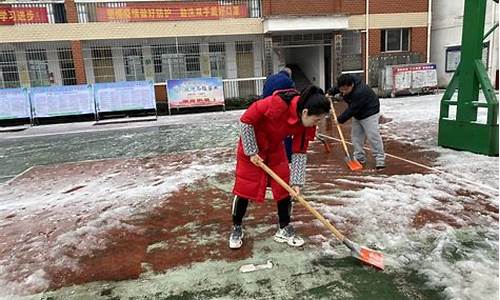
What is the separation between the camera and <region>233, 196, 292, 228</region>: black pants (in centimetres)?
342

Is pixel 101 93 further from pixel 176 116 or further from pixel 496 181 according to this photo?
pixel 496 181

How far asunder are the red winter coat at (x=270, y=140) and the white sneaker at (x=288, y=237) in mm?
366

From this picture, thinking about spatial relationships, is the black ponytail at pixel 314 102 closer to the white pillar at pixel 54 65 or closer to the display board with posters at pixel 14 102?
the display board with posters at pixel 14 102

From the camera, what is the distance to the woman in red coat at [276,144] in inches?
115

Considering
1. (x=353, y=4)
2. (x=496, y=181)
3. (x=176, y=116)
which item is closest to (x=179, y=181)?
(x=496, y=181)

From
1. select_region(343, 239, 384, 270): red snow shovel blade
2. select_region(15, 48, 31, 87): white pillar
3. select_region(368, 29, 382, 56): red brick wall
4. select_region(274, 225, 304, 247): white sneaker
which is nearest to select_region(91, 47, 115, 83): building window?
select_region(15, 48, 31, 87): white pillar

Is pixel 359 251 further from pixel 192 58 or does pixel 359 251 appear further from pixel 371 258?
pixel 192 58

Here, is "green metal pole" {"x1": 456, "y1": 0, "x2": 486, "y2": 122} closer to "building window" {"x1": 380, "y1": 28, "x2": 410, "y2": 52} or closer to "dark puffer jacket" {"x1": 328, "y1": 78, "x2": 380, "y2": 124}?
"dark puffer jacket" {"x1": 328, "y1": 78, "x2": 380, "y2": 124}

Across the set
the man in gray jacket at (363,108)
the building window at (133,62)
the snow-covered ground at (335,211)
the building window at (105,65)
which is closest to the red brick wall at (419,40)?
the snow-covered ground at (335,211)

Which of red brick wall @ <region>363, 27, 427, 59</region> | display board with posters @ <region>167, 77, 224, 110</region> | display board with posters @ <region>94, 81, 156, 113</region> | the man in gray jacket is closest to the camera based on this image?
the man in gray jacket

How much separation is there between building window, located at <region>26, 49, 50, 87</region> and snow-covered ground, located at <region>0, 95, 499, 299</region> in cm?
773

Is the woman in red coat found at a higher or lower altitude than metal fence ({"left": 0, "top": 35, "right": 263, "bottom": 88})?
A: lower

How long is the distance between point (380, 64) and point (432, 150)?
1091cm

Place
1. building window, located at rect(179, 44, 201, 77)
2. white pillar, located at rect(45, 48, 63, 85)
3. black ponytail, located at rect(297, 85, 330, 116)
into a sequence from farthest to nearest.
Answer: building window, located at rect(179, 44, 201, 77)
white pillar, located at rect(45, 48, 63, 85)
black ponytail, located at rect(297, 85, 330, 116)
